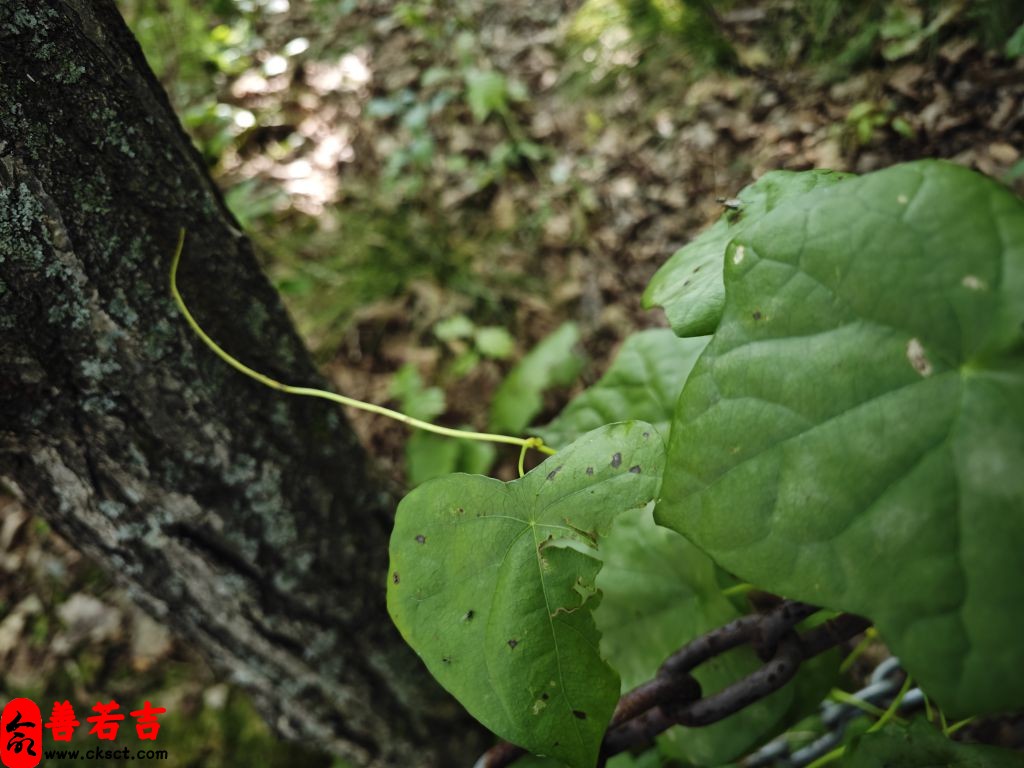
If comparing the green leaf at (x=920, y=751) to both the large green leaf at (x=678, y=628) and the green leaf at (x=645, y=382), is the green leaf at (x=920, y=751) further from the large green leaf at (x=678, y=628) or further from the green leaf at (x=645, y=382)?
the green leaf at (x=645, y=382)

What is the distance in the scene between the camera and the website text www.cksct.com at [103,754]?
5.68 feet

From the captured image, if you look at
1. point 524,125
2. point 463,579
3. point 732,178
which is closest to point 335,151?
point 524,125

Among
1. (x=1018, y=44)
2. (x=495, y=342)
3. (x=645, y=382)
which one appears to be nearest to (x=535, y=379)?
(x=495, y=342)

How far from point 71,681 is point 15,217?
1.86 meters

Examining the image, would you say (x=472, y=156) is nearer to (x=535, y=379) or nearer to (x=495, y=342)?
(x=495, y=342)

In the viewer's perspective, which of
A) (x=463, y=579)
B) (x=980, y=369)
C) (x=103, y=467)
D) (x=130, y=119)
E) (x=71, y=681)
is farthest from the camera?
(x=71, y=681)

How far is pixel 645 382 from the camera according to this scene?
105 cm

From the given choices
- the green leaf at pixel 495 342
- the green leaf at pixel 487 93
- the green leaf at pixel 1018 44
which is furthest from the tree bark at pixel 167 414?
the green leaf at pixel 487 93

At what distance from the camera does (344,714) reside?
130 cm

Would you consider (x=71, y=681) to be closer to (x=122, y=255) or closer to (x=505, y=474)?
(x=505, y=474)

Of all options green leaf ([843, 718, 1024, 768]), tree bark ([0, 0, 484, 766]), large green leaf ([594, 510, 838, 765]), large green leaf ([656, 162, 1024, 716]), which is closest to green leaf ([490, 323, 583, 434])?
tree bark ([0, 0, 484, 766])

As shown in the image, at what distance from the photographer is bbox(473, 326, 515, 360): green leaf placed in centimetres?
230

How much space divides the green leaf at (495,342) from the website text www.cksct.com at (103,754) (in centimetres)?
153

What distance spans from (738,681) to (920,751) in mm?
181
